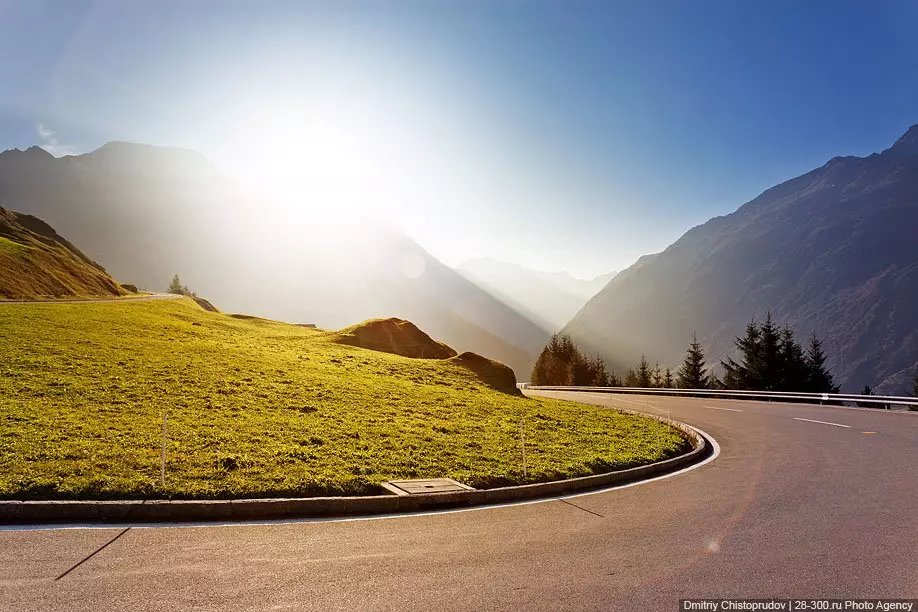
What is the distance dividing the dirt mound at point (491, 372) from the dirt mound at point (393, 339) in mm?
7468

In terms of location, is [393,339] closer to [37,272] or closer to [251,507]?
[251,507]

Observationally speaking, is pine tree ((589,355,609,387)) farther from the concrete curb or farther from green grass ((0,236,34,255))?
the concrete curb

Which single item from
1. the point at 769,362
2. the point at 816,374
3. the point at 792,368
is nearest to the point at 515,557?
the point at 769,362

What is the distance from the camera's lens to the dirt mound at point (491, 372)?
3467 centimetres

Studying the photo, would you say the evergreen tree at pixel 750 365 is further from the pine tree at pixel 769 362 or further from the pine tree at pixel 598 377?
the pine tree at pixel 598 377

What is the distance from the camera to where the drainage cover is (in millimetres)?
10441

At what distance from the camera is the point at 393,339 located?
1865 inches

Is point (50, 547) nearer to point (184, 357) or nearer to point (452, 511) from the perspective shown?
point (452, 511)

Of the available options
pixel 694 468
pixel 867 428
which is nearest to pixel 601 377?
pixel 867 428

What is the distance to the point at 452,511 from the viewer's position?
383 inches

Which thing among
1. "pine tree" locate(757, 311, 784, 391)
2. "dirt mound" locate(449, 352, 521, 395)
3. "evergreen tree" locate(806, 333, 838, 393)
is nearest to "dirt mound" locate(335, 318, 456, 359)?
"dirt mound" locate(449, 352, 521, 395)

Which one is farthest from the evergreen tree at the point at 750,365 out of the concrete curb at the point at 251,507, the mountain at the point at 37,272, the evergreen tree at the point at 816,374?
the mountain at the point at 37,272

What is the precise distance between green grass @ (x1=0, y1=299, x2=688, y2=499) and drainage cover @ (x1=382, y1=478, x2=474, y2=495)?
1.28 ft

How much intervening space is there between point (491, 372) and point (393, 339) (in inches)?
530
